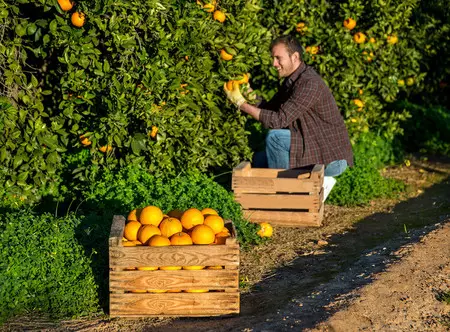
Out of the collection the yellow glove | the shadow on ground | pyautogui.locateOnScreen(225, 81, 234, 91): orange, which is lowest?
the shadow on ground

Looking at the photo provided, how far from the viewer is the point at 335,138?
7.11 meters

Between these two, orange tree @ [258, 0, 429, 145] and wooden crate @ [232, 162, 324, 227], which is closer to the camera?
wooden crate @ [232, 162, 324, 227]

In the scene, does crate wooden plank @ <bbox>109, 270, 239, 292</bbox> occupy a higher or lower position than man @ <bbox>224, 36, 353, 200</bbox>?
lower

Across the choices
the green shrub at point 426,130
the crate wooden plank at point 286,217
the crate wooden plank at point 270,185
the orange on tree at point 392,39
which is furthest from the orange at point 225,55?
the green shrub at point 426,130

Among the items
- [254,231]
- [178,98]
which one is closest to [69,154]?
[178,98]

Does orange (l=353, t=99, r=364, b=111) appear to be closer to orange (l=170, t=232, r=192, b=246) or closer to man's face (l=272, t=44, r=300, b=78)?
man's face (l=272, t=44, r=300, b=78)

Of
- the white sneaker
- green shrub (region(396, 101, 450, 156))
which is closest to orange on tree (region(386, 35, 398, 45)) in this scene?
the white sneaker

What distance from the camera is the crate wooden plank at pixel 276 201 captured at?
6668 millimetres

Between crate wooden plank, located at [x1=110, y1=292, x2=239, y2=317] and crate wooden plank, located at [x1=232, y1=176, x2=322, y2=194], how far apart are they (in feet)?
7.33

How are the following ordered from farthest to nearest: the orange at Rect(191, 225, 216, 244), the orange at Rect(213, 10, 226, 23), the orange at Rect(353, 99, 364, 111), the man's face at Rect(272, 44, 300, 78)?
the orange at Rect(353, 99, 364, 111), the man's face at Rect(272, 44, 300, 78), the orange at Rect(213, 10, 226, 23), the orange at Rect(191, 225, 216, 244)

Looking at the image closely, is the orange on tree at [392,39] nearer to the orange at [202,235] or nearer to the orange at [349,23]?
the orange at [349,23]

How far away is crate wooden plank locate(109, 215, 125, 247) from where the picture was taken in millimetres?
4422

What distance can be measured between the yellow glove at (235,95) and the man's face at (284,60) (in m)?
0.57

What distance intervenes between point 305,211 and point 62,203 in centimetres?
202
